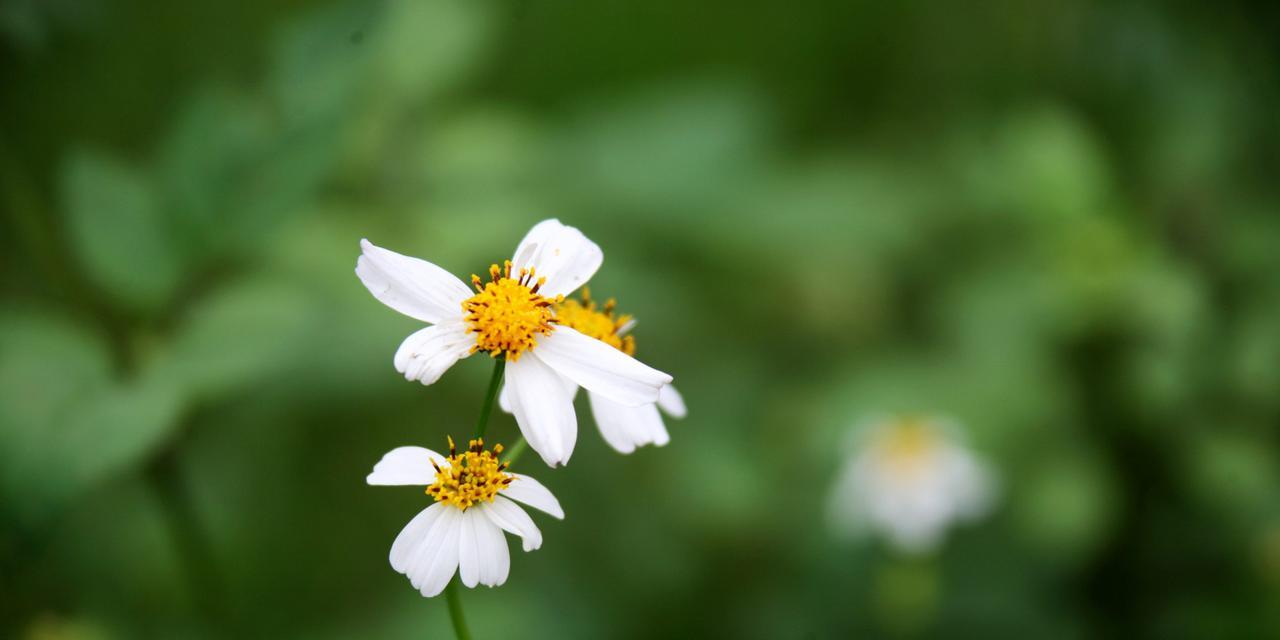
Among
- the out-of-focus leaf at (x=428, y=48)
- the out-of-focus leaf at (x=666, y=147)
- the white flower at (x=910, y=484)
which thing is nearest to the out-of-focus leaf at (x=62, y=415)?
the out-of-focus leaf at (x=428, y=48)

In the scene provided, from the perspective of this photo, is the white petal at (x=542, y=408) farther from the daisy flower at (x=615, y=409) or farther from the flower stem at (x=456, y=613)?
the flower stem at (x=456, y=613)

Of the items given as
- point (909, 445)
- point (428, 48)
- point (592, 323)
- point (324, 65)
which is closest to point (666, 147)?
point (428, 48)

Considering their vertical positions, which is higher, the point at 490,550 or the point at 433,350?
the point at 433,350

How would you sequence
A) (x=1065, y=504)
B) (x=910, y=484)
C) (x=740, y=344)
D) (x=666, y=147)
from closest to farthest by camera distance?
(x=1065, y=504)
(x=910, y=484)
(x=666, y=147)
(x=740, y=344)

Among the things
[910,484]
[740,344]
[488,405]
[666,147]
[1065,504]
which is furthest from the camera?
[740,344]

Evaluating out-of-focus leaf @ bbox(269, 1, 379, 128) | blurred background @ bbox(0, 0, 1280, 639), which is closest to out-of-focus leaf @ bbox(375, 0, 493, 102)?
blurred background @ bbox(0, 0, 1280, 639)

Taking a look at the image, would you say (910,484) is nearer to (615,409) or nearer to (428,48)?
(428,48)

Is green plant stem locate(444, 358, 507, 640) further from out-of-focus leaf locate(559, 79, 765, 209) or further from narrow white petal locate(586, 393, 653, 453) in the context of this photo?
out-of-focus leaf locate(559, 79, 765, 209)
